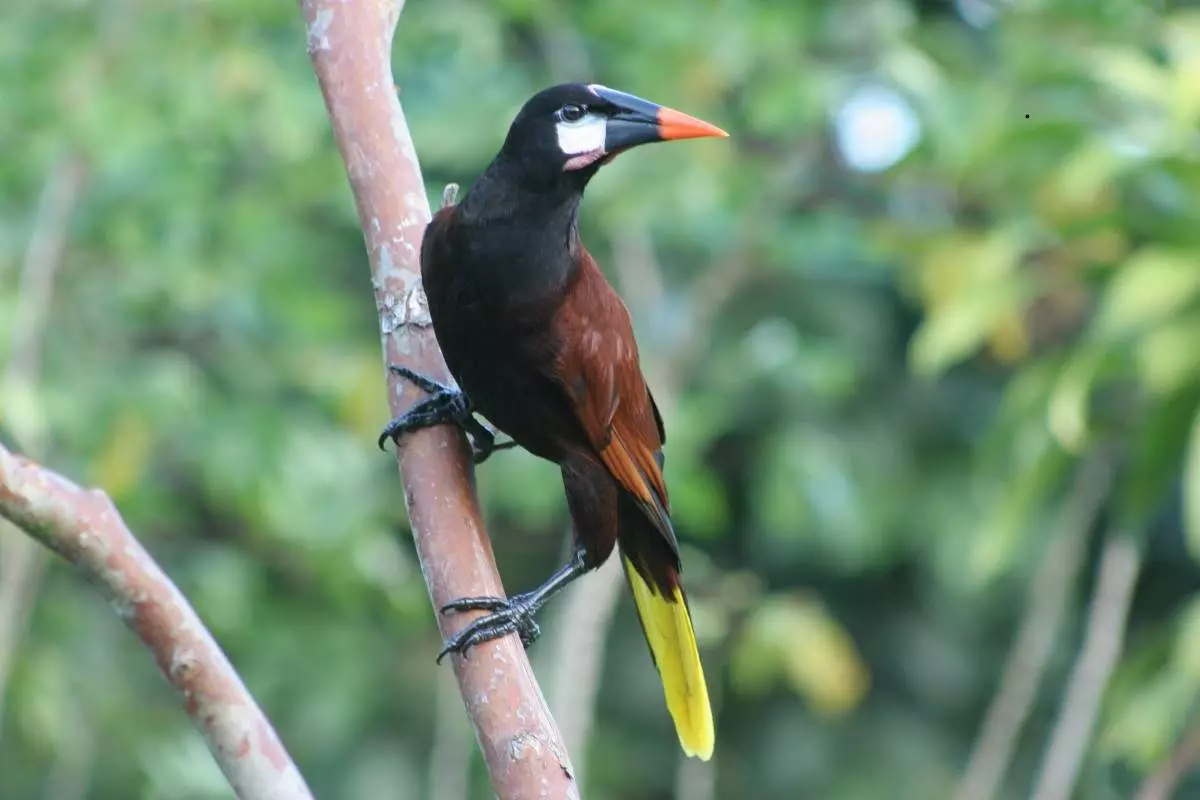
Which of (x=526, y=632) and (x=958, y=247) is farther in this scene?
(x=958, y=247)

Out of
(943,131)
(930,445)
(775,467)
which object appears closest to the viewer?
(943,131)

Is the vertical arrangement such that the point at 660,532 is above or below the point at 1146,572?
above

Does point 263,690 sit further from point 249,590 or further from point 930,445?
point 930,445

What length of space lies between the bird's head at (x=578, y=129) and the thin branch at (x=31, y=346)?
144 cm

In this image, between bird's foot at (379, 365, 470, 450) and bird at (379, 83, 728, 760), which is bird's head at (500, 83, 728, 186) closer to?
bird at (379, 83, 728, 760)

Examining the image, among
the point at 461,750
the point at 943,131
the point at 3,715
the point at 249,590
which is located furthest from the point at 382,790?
the point at 943,131

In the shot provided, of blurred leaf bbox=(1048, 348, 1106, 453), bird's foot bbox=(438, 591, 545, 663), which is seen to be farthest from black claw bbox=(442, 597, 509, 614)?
blurred leaf bbox=(1048, 348, 1106, 453)

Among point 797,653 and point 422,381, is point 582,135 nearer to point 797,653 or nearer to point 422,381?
point 422,381

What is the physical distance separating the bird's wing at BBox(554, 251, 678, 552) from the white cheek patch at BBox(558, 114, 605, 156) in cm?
18

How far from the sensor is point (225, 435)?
3.73m

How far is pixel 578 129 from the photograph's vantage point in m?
2.20

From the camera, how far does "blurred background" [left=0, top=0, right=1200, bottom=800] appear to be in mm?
3148

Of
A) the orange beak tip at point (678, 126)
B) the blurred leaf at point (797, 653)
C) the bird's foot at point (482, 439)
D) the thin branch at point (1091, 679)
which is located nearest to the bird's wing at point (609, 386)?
the bird's foot at point (482, 439)

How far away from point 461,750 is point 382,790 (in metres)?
0.41
